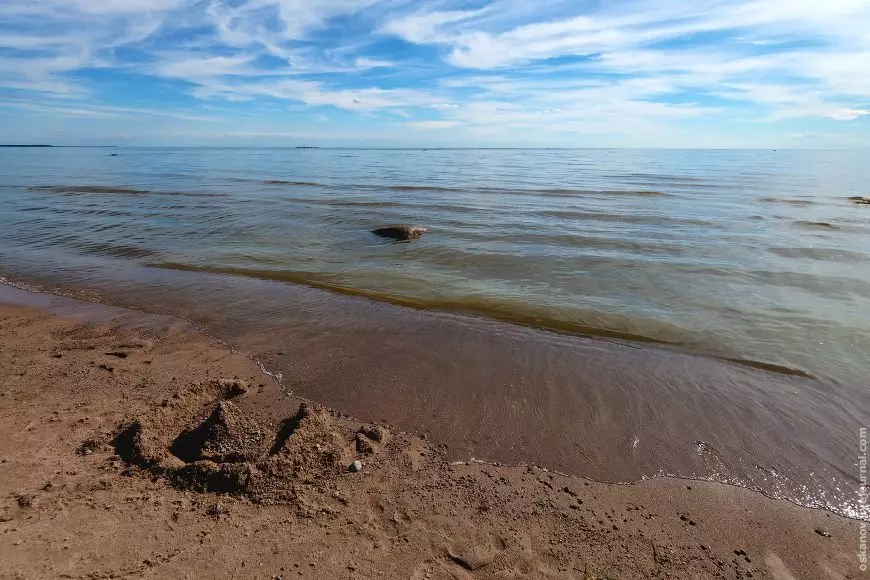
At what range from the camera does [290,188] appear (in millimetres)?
28078

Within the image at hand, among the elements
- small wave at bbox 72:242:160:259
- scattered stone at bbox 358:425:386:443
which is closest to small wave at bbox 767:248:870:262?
scattered stone at bbox 358:425:386:443

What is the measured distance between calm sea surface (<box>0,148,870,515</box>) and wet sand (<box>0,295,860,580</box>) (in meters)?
0.39

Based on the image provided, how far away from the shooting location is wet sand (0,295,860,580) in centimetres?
291

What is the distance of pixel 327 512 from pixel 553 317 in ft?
17.0

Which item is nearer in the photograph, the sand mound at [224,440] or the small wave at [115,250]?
the sand mound at [224,440]

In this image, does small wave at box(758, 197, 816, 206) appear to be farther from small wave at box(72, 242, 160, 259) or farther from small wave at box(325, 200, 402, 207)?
small wave at box(72, 242, 160, 259)

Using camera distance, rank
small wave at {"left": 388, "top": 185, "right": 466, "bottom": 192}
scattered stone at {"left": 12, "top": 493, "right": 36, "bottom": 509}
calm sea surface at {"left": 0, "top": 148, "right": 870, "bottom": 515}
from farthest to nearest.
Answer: small wave at {"left": 388, "top": 185, "right": 466, "bottom": 192}, calm sea surface at {"left": 0, "top": 148, "right": 870, "bottom": 515}, scattered stone at {"left": 12, "top": 493, "right": 36, "bottom": 509}

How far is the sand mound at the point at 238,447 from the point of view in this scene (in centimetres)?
345

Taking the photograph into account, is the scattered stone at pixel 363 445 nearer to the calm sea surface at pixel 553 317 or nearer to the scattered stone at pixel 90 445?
the calm sea surface at pixel 553 317

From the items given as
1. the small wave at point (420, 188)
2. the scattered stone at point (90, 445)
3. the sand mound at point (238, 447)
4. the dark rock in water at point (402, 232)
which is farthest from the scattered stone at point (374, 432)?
the small wave at point (420, 188)

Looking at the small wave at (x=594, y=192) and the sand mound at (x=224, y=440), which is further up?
the small wave at (x=594, y=192)

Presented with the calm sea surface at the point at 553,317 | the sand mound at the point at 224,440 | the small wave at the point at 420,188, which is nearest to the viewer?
the sand mound at the point at 224,440

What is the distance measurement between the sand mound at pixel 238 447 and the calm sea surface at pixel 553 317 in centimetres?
70

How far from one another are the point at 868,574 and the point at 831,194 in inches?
1189
